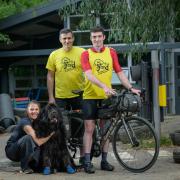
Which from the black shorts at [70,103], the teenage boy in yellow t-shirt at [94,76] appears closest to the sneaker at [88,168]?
the teenage boy in yellow t-shirt at [94,76]

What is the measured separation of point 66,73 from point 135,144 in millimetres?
1381

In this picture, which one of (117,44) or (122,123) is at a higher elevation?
(117,44)

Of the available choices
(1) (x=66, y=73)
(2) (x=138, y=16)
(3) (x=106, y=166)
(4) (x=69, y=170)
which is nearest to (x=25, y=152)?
(4) (x=69, y=170)

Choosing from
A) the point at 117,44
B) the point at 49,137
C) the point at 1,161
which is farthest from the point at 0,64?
the point at 49,137

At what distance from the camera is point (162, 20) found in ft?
33.5

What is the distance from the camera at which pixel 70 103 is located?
25.7 feet

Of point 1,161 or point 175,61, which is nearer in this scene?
point 1,161

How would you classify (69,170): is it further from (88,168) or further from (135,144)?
(135,144)

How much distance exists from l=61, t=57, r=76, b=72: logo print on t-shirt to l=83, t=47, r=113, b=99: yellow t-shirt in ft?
1.23

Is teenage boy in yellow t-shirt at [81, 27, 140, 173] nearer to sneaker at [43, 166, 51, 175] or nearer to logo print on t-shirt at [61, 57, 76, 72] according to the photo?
logo print on t-shirt at [61, 57, 76, 72]

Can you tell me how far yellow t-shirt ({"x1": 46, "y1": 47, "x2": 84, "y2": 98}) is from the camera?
763 centimetres

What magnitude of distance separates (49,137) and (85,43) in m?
12.8

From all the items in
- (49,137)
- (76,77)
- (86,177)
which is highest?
(76,77)

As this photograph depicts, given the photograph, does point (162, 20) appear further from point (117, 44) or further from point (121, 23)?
point (117, 44)
